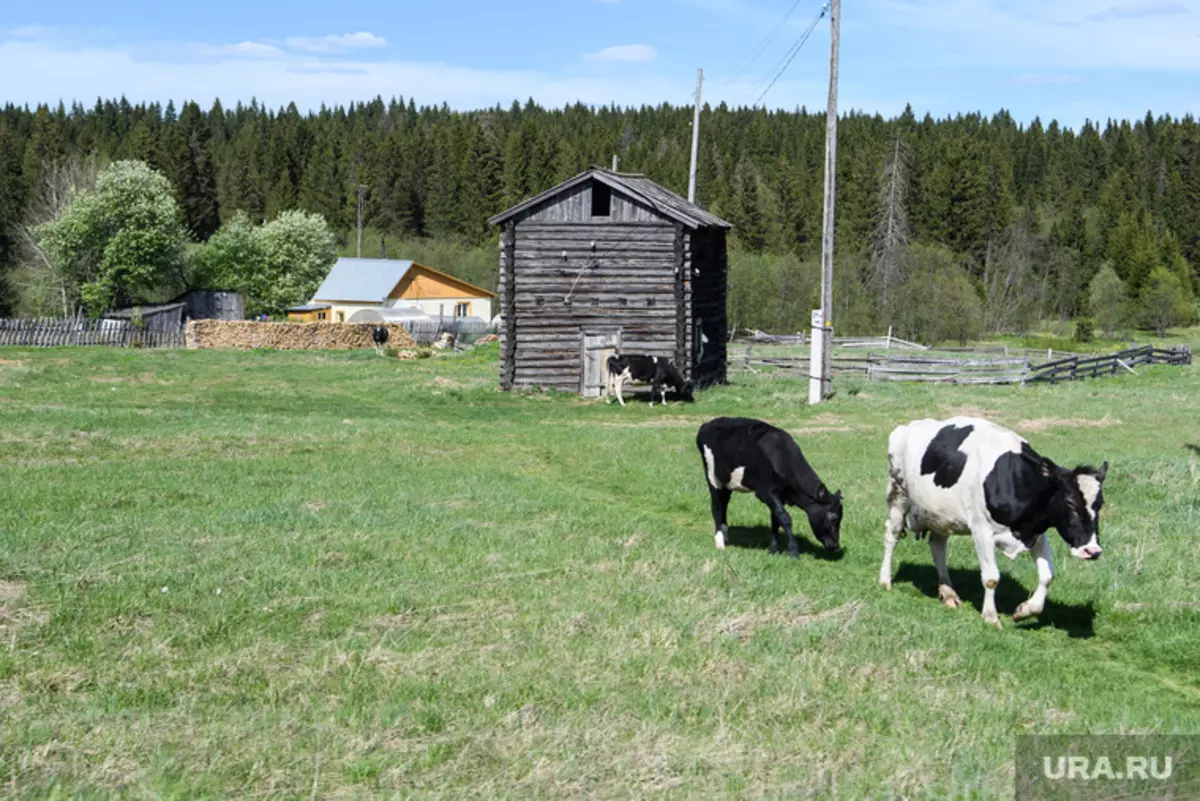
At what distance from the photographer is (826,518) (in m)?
12.8

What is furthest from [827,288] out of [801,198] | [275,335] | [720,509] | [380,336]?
[801,198]

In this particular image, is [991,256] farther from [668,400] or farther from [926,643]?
[926,643]

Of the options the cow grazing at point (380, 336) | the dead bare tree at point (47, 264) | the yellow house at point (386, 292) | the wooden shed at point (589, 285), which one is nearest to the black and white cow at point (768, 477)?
the wooden shed at point (589, 285)

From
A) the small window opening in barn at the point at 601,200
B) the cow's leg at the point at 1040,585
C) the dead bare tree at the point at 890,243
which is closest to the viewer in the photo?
the cow's leg at the point at 1040,585

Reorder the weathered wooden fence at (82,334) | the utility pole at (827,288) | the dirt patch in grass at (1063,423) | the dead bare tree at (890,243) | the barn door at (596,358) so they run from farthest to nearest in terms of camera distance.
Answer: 1. the dead bare tree at (890,243)
2. the weathered wooden fence at (82,334)
3. the barn door at (596,358)
4. the utility pole at (827,288)
5. the dirt patch in grass at (1063,423)

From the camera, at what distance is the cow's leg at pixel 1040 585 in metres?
10.0

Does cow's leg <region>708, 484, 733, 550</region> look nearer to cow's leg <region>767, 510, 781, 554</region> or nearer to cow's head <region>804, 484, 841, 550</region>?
cow's leg <region>767, 510, 781, 554</region>

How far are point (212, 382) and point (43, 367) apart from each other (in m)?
6.90

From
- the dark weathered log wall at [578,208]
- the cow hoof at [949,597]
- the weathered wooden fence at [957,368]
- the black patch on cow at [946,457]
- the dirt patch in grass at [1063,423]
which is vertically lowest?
the cow hoof at [949,597]

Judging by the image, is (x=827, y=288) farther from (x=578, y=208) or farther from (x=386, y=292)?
(x=386, y=292)

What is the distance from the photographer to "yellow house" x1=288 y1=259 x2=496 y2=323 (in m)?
79.8

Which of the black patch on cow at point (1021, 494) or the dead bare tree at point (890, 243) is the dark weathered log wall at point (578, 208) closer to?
the black patch on cow at point (1021, 494)

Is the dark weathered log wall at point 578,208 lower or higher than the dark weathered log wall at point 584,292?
higher

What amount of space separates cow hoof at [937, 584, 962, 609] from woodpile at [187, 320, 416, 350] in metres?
47.7
